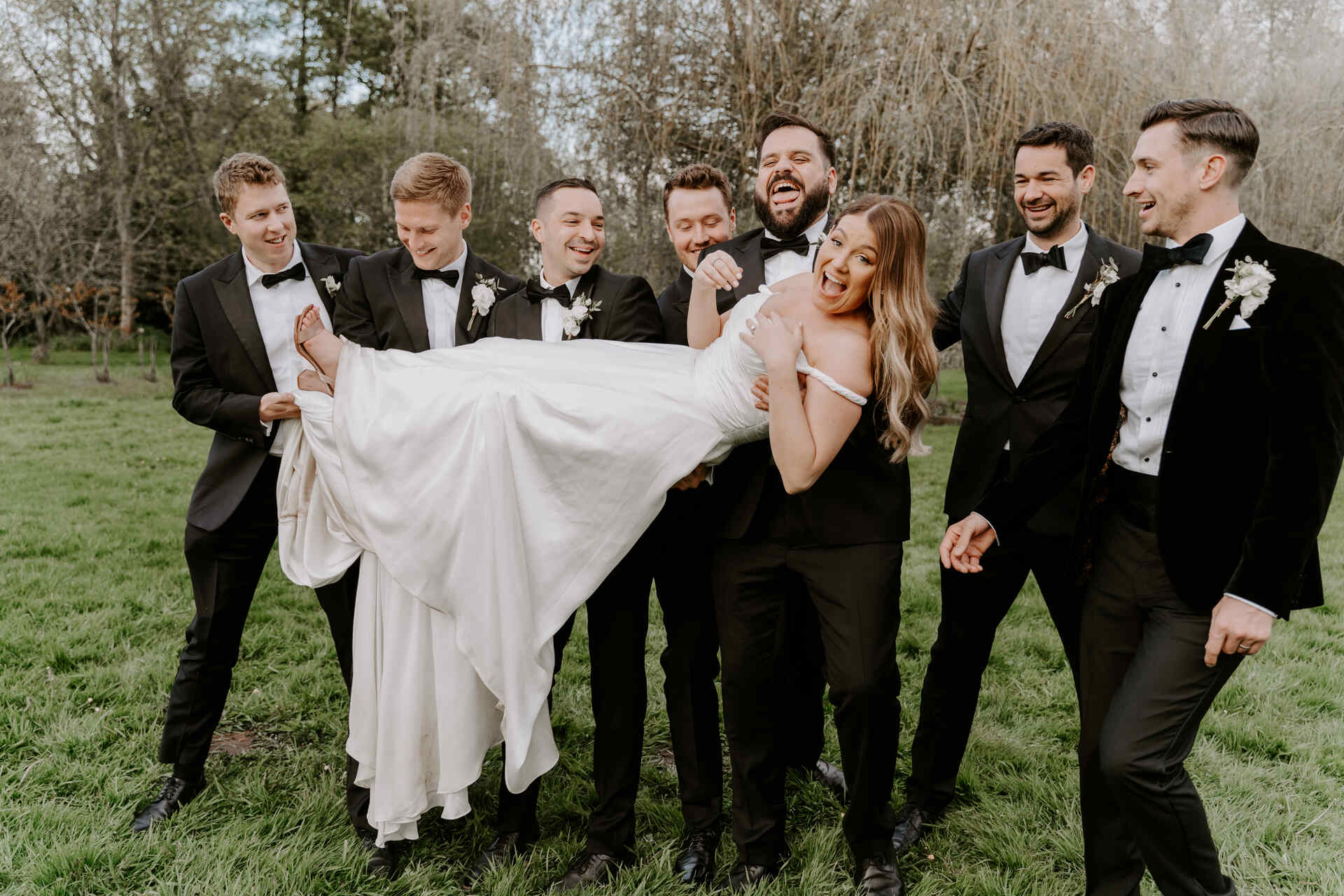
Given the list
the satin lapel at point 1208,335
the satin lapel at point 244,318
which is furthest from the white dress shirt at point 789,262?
the satin lapel at point 244,318

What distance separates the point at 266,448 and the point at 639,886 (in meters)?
2.04

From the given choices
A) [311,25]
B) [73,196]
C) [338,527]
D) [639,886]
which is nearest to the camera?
[639,886]

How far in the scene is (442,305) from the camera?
346 centimetres

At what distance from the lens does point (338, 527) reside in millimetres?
3111

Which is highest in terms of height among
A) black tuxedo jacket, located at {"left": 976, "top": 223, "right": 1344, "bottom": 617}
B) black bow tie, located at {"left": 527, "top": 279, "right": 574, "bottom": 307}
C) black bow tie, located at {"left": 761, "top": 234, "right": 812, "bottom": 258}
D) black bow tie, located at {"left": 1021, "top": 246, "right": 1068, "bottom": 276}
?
black bow tie, located at {"left": 761, "top": 234, "right": 812, "bottom": 258}

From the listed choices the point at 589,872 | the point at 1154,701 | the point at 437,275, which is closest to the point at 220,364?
the point at 437,275

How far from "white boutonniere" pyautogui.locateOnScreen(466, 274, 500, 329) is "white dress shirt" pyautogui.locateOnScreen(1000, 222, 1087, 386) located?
1.90 m

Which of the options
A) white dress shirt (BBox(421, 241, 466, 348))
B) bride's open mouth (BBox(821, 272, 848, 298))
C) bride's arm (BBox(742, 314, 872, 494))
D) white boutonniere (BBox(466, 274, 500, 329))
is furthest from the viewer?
white dress shirt (BBox(421, 241, 466, 348))

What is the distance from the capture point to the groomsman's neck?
246cm

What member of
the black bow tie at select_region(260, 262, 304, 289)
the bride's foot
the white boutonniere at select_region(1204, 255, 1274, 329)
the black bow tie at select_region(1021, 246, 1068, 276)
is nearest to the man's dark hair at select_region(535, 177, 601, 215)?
the bride's foot

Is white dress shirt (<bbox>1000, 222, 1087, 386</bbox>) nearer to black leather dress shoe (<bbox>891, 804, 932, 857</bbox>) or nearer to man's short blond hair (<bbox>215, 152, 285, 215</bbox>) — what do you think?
black leather dress shoe (<bbox>891, 804, 932, 857</bbox>)

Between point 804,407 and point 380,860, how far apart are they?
2.05 meters

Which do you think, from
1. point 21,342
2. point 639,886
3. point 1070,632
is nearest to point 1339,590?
point 1070,632

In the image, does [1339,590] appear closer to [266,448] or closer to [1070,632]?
[1070,632]
